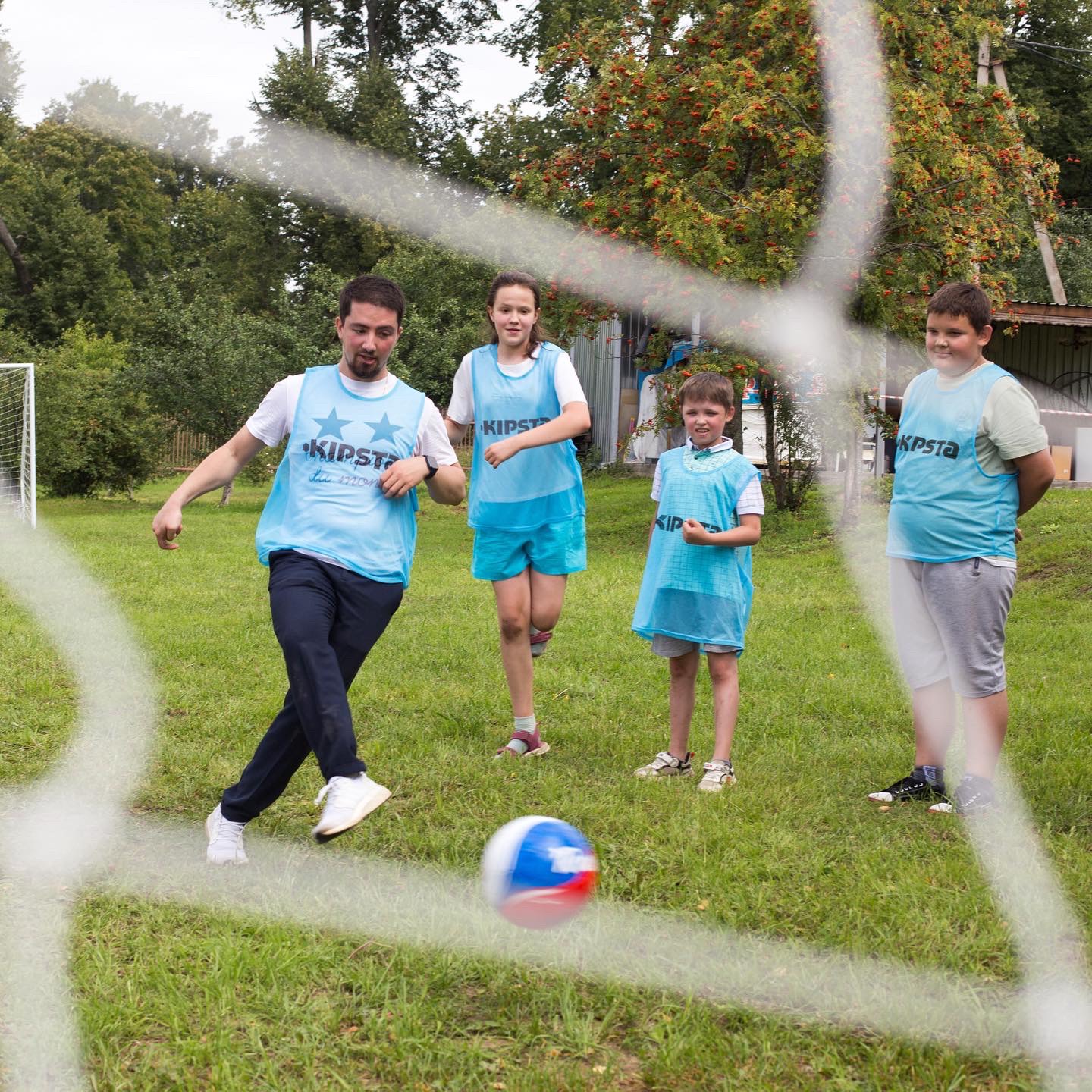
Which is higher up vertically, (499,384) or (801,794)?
(499,384)

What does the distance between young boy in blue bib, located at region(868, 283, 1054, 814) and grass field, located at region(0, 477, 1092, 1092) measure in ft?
1.44

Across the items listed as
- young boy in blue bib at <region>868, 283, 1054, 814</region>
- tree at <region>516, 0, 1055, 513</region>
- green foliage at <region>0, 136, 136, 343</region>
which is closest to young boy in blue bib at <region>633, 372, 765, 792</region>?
young boy in blue bib at <region>868, 283, 1054, 814</region>

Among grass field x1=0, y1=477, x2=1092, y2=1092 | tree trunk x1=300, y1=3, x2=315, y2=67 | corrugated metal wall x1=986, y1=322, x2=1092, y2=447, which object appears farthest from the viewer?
tree trunk x1=300, y1=3, x2=315, y2=67

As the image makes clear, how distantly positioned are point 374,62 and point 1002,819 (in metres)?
35.0

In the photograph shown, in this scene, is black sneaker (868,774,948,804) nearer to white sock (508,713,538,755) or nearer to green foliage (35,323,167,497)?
white sock (508,713,538,755)

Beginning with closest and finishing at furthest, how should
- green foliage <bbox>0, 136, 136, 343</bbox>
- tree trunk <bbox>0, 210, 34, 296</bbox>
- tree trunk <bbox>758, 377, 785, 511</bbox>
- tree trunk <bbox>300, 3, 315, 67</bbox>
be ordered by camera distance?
tree trunk <bbox>758, 377, 785, 511</bbox> < tree trunk <bbox>300, 3, 315, 67</bbox> < green foliage <bbox>0, 136, 136, 343</bbox> < tree trunk <bbox>0, 210, 34, 296</bbox>

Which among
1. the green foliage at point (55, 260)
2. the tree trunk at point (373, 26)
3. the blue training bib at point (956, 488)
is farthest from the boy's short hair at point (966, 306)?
the green foliage at point (55, 260)

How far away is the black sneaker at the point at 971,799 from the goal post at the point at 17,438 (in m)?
15.4

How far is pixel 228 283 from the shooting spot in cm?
3891

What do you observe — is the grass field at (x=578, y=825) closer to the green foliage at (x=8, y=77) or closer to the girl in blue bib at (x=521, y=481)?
the girl in blue bib at (x=521, y=481)

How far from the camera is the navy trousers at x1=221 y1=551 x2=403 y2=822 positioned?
3738 mm

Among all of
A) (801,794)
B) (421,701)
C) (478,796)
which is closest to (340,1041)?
(478,796)

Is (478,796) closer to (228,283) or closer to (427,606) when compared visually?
(427,606)

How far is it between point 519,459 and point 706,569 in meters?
0.97
